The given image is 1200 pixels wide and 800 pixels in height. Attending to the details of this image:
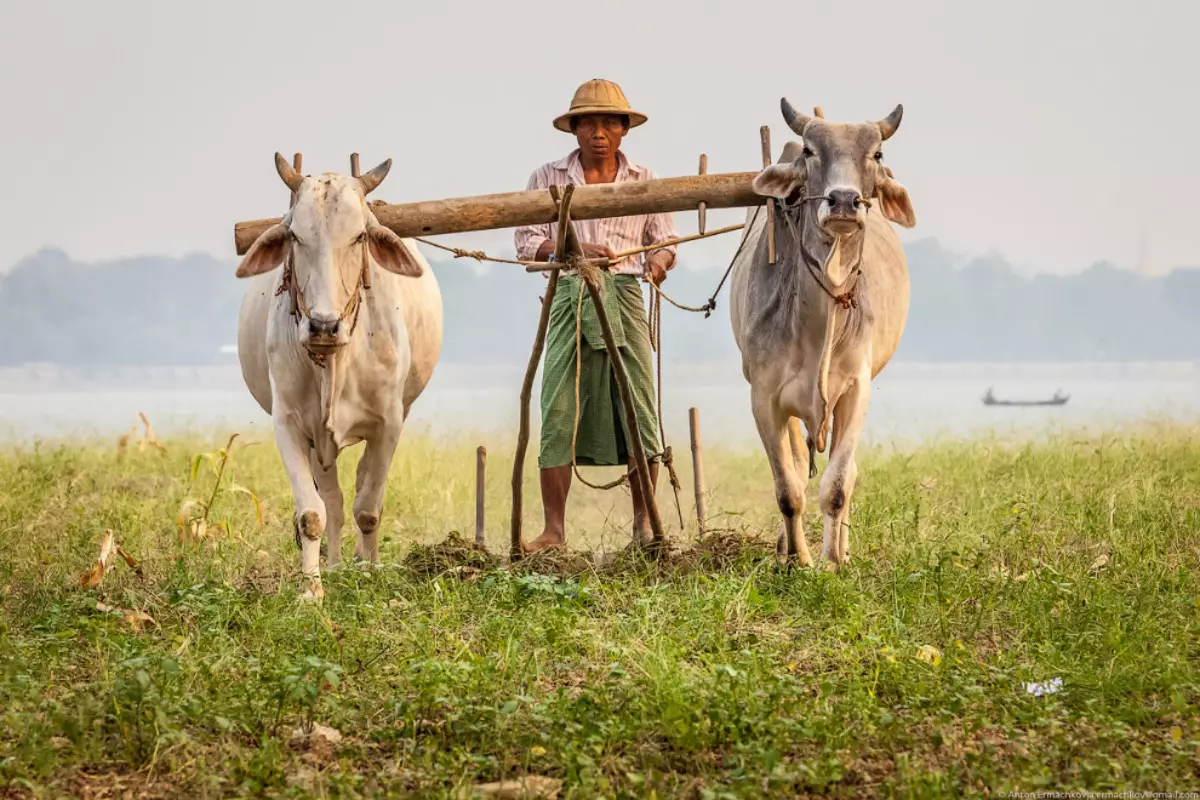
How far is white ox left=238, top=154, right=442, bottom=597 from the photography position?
16.5ft

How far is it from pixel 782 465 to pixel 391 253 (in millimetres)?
1836

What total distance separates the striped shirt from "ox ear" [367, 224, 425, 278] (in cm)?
102

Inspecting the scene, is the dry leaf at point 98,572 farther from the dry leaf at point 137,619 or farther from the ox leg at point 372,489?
the ox leg at point 372,489

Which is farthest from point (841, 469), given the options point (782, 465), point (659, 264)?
point (659, 264)

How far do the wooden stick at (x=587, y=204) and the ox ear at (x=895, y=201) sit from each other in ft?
1.66

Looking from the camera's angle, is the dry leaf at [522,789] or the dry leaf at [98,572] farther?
the dry leaf at [98,572]

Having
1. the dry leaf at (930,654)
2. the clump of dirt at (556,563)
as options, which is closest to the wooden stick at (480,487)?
the clump of dirt at (556,563)

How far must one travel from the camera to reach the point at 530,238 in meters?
6.22

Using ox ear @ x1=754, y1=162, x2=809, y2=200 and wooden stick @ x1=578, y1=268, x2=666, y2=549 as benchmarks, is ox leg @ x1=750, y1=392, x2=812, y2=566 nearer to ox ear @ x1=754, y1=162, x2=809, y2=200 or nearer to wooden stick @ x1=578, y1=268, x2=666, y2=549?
wooden stick @ x1=578, y1=268, x2=666, y2=549

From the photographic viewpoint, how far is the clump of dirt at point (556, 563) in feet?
18.3

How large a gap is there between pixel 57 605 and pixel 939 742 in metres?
3.23

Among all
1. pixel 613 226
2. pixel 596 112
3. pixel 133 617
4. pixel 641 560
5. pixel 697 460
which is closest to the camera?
pixel 133 617

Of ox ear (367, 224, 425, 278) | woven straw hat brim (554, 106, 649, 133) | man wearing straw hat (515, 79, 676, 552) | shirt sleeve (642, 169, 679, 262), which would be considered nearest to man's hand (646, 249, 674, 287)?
man wearing straw hat (515, 79, 676, 552)

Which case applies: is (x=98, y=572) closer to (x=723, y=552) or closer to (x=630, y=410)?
(x=630, y=410)
